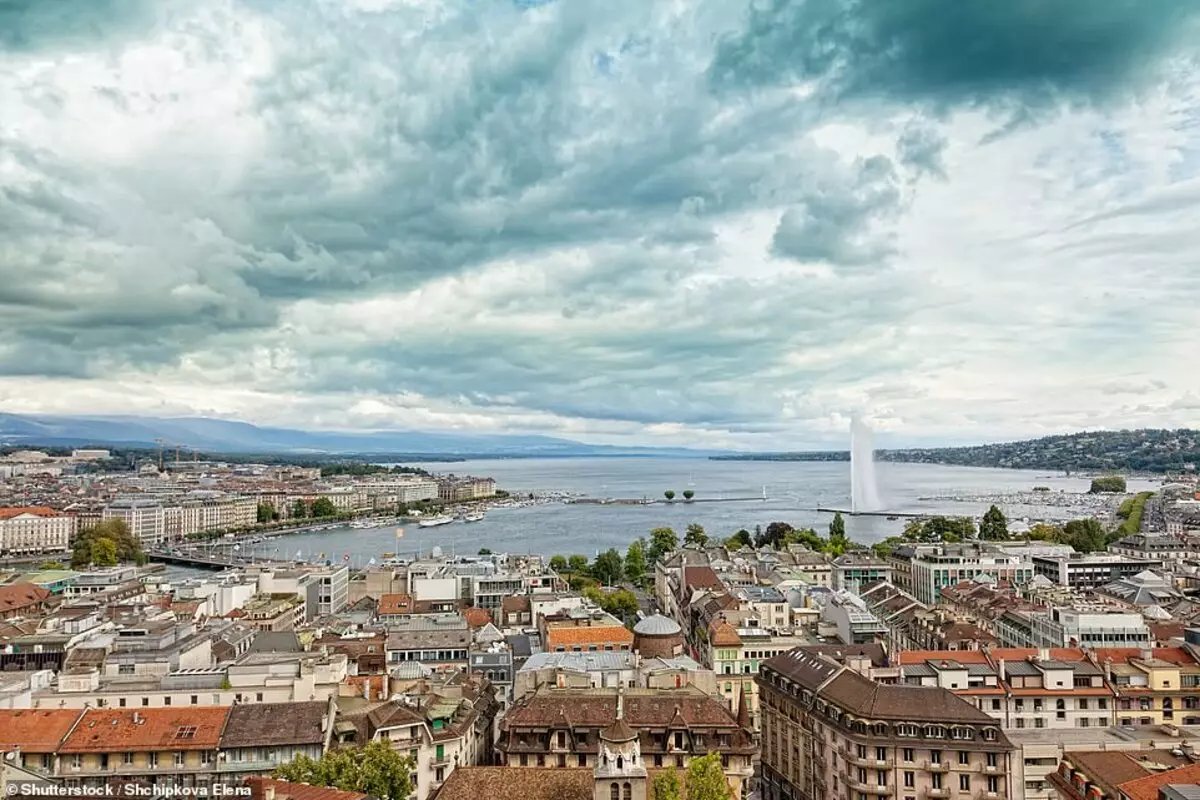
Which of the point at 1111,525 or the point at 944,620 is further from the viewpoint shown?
the point at 1111,525

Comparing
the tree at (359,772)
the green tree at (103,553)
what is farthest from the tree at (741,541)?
the tree at (359,772)

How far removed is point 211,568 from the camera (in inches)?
5738

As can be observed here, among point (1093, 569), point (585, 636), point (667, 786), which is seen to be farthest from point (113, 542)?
point (1093, 569)

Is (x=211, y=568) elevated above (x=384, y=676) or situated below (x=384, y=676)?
below

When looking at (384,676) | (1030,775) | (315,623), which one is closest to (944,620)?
(1030,775)

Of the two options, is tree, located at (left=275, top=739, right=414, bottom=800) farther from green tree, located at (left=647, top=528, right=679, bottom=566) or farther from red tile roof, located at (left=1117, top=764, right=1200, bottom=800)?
green tree, located at (left=647, top=528, right=679, bottom=566)

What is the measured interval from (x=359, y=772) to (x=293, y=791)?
169 inches

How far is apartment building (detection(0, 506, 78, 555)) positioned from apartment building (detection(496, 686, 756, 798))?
509 feet

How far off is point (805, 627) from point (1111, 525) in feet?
377

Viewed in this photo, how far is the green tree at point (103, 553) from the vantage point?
12369cm

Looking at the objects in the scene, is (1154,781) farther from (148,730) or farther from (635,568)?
(635,568)

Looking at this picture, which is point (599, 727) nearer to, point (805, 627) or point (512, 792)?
point (512, 792)

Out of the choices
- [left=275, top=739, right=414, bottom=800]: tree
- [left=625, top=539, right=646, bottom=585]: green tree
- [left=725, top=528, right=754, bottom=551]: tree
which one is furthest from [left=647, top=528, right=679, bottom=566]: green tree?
[left=275, top=739, right=414, bottom=800]: tree

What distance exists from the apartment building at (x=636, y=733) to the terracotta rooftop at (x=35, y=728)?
16.6 m
